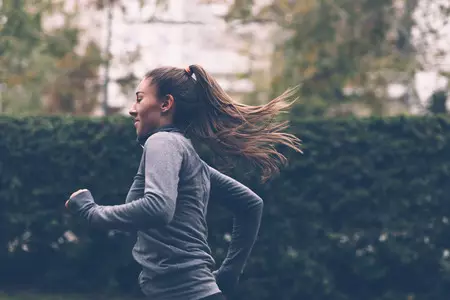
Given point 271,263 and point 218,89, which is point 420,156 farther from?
point 218,89

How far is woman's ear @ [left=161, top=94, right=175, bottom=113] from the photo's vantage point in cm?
339

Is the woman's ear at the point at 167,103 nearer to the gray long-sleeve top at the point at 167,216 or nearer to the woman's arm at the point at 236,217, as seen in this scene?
the gray long-sleeve top at the point at 167,216

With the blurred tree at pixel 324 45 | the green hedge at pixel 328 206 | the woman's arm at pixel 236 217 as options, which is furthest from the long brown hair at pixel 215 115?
the blurred tree at pixel 324 45

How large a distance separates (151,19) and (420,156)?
21.1 feet

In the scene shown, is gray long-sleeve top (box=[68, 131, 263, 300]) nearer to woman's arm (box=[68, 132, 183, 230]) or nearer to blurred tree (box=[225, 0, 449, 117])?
woman's arm (box=[68, 132, 183, 230])

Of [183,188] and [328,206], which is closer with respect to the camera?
[183,188]

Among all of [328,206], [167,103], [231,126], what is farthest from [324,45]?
[167,103]

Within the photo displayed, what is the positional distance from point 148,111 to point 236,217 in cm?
61

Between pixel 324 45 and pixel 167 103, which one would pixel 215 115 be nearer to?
pixel 167 103

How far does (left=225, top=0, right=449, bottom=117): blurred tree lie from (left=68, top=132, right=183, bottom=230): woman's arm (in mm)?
8184

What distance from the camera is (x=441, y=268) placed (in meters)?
8.70

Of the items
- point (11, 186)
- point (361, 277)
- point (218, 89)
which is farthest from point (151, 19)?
point (218, 89)

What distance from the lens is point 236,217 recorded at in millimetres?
3664

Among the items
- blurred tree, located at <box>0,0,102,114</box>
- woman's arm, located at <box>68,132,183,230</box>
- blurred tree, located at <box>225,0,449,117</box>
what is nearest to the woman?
woman's arm, located at <box>68,132,183,230</box>
